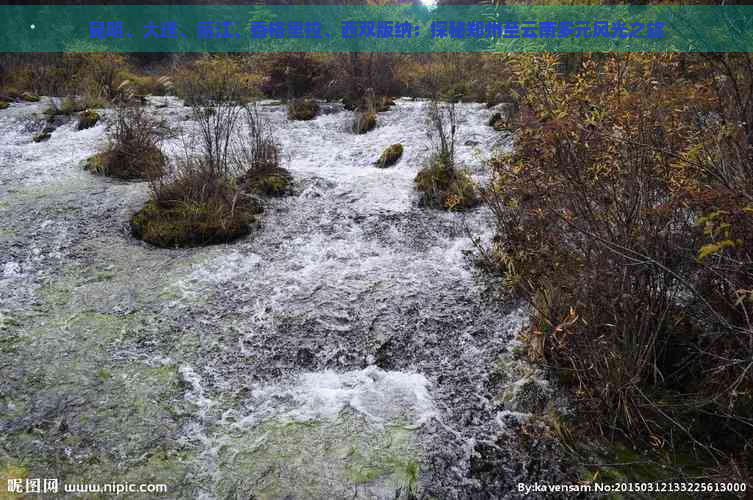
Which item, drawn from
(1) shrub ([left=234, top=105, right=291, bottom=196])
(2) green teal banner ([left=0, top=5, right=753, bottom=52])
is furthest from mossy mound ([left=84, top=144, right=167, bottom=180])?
(2) green teal banner ([left=0, top=5, right=753, bottom=52])

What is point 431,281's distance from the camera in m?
4.07

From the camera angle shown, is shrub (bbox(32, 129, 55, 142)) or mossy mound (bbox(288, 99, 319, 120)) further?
mossy mound (bbox(288, 99, 319, 120))

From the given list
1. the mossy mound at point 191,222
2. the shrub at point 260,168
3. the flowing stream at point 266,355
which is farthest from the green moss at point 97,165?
the shrub at point 260,168

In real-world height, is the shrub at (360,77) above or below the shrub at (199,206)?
above

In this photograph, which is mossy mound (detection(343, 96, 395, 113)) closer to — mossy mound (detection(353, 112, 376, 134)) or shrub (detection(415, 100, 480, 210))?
mossy mound (detection(353, 112, 376, 134))

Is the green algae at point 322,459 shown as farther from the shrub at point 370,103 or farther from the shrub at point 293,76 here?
the shrub at point 293,76

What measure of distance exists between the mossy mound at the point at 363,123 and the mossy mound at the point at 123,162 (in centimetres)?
359

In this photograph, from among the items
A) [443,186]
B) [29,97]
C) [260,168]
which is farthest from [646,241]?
[29,97]

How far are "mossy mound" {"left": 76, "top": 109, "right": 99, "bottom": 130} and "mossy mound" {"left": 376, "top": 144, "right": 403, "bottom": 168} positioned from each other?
5.59 metres

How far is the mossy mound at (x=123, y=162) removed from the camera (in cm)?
607

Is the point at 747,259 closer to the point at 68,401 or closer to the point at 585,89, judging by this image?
the point at 585,89

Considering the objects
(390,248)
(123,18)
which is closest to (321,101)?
(390,248)

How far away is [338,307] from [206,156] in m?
2.75

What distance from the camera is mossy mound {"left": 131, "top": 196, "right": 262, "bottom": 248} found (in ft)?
15.2
